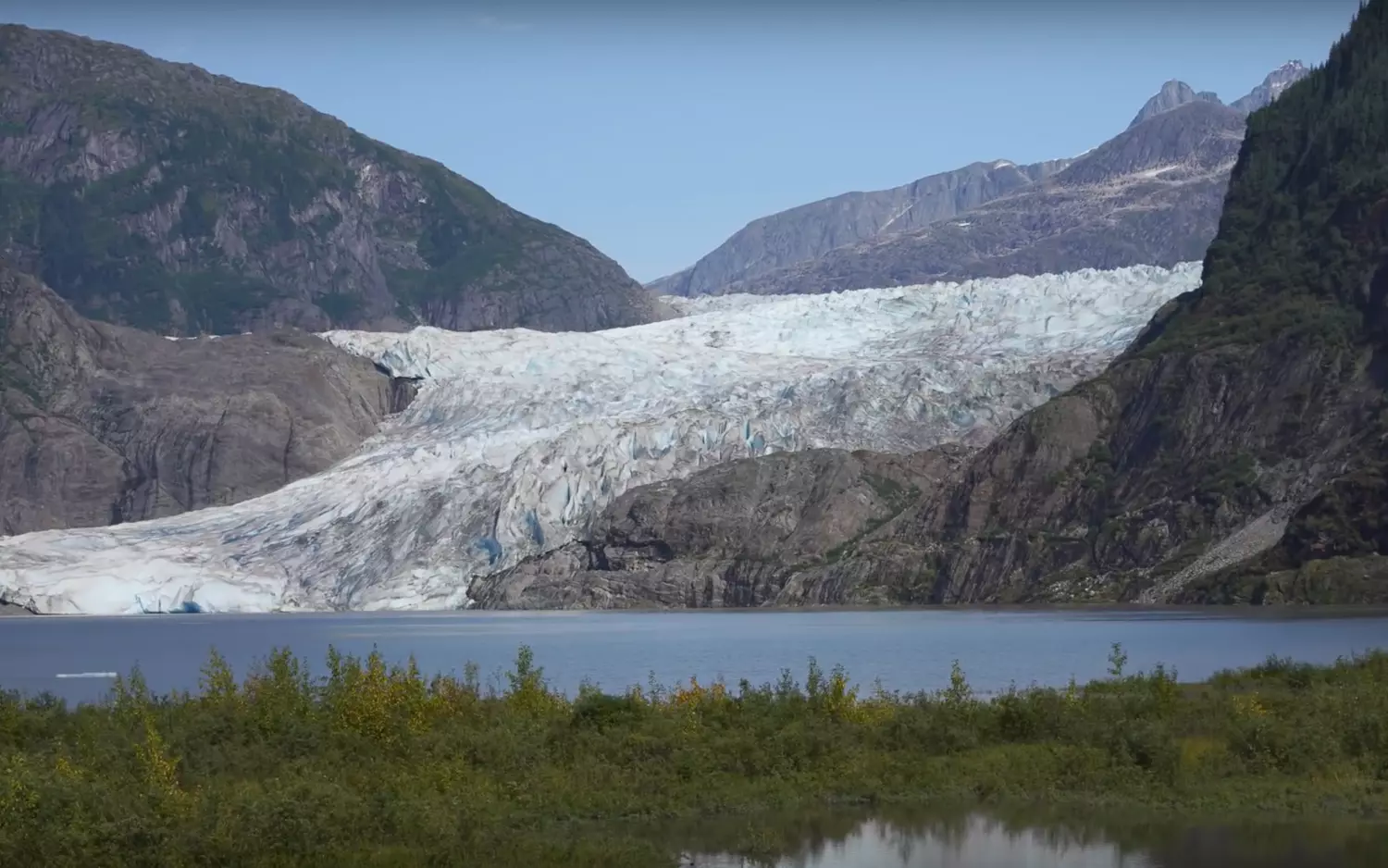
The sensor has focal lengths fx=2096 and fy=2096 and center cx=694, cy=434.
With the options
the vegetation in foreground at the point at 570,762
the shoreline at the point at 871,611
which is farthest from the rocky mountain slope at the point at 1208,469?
the vegetation in foreground at the point at 570,762

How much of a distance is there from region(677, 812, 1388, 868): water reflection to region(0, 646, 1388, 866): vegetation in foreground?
4.00ft

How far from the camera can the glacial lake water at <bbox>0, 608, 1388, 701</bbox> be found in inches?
2486

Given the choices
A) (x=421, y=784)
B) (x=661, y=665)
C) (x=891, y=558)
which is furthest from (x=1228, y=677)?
(x=891, y=558)

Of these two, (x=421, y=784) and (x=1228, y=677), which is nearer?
(x=421, y=784)

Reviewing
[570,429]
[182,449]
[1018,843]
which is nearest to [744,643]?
[1018,843]

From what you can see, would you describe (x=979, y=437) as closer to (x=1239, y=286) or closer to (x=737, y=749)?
(x=1239, y=286)

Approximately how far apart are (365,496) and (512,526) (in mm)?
13070

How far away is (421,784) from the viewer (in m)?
33.2

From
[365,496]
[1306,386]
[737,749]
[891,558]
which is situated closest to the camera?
[737,749]

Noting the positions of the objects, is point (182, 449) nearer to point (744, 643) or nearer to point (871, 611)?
point (871, 611)

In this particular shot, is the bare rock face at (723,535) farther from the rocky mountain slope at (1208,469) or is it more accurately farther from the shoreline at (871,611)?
the shoreline at (871,611)

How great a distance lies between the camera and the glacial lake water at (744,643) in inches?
2486

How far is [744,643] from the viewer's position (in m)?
85.1

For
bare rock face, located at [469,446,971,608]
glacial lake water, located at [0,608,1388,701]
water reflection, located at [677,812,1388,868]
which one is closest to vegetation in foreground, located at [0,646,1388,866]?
water reflection, located at [677,812,1388,868]
